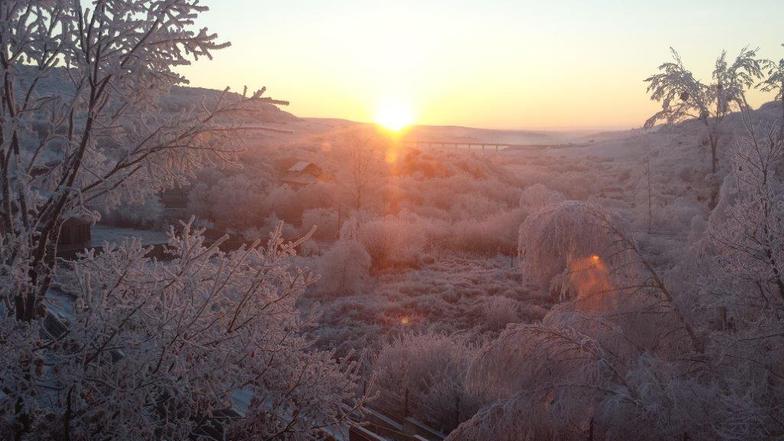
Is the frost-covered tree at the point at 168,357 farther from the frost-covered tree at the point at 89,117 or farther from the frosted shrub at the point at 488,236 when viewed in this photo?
the frosted shrub at the point at 488,236

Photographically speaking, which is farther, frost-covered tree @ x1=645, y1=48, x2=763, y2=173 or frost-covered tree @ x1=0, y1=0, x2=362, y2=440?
frost-covered tree @ x1=645, y1=48, x2=763, y2=173

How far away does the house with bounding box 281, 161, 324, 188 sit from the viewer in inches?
1380

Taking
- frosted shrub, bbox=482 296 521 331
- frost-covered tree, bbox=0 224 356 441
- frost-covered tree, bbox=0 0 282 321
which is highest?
frost-covered tree, bbox=0 0 282 321

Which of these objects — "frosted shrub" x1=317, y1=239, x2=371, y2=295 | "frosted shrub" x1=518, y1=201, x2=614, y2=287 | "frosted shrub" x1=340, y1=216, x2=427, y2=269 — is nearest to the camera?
"frosted shrub" x1=518, y1=201, x2=614, y2=287

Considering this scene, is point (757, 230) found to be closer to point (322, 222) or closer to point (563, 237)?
point (563, 237)

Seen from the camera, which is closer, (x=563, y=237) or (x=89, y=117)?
(x=89, y=117)

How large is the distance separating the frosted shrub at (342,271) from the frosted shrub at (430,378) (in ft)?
22.1

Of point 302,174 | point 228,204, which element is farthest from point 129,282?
point 302,174

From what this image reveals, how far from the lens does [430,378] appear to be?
370 inches

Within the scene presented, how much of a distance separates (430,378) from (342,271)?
8.20 meters

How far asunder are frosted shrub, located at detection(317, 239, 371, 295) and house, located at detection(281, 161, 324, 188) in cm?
1685

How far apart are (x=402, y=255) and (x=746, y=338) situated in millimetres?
15546

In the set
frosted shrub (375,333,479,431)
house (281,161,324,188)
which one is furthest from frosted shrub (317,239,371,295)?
house (281,161,324,188)

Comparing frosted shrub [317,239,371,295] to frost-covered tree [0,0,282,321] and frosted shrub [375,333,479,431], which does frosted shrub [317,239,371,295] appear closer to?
frosted shrub [375,333,479,431]
